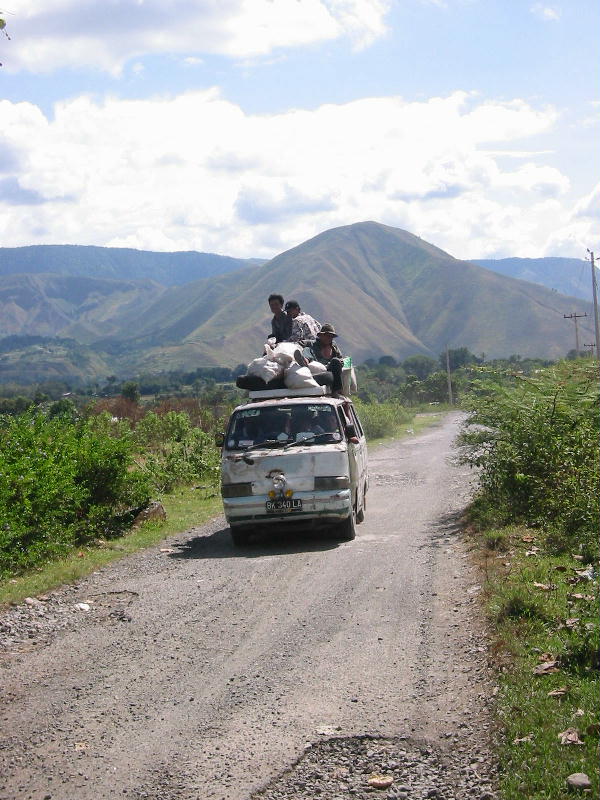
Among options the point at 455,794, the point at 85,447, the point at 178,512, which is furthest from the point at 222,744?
the point at 178,512

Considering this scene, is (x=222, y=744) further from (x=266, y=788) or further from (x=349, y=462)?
(x=349, y=462)

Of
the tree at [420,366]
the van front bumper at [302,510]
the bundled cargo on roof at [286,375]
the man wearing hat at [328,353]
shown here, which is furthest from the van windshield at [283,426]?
the tree at [420,366]

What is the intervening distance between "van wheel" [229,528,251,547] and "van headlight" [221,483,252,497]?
1.91 ft

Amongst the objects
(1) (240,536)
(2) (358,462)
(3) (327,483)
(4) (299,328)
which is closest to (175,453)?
(4) (299,328)

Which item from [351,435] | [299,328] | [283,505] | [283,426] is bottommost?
[283,505]

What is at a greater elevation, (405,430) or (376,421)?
(376,421)

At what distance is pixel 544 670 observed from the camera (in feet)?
19.4

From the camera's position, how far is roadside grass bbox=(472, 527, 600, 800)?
14.9 feet

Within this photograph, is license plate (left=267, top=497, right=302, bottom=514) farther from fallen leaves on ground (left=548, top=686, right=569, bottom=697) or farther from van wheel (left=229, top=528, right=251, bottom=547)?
fallen leaves on ground (left=548, top=686, right=569, bottom=697)

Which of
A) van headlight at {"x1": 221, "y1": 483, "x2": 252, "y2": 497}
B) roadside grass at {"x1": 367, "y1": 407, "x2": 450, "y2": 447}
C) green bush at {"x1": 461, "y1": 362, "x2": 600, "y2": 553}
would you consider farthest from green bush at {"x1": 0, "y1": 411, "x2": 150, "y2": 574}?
roadside grass at {"x1": 367, "y1": 407, "x2": 450, "y2": 447}

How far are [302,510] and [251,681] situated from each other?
5.57m

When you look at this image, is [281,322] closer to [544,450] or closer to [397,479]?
[544,450]

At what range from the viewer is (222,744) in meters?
5.13

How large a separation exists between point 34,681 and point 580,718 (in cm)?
395
